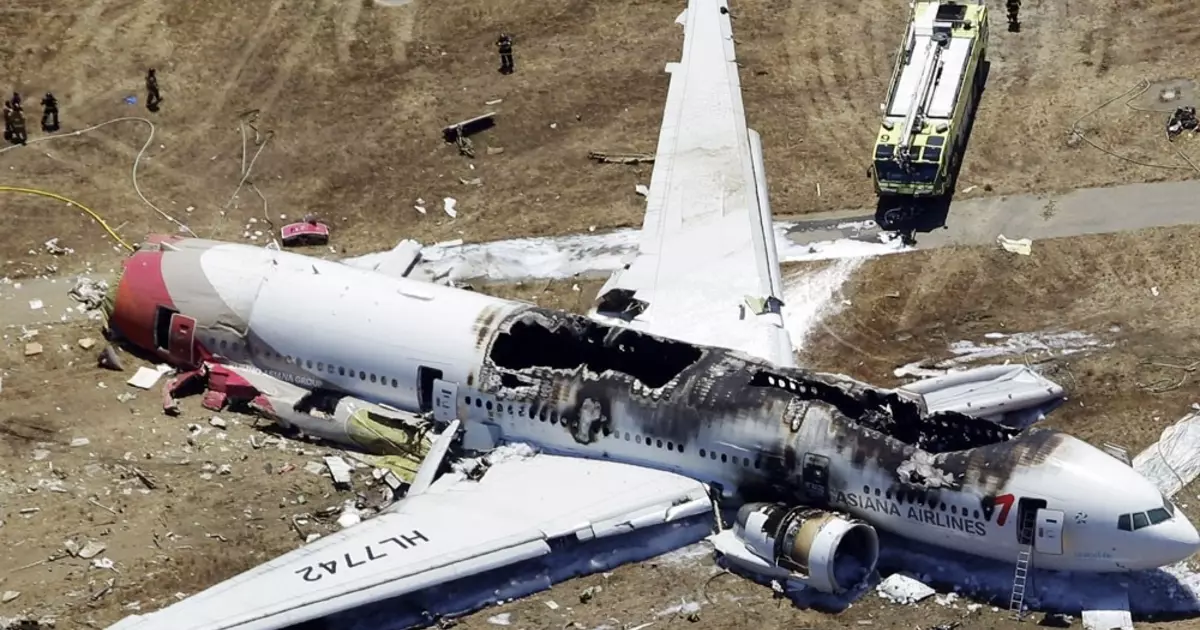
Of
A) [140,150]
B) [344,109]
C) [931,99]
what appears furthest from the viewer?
[344,109]

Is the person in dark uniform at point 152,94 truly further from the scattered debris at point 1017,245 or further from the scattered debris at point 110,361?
the scattered debris at point 1017,245

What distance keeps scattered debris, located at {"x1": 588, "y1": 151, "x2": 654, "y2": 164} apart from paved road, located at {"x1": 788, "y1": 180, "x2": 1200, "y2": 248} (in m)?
5.51

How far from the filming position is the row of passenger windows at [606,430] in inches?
1590

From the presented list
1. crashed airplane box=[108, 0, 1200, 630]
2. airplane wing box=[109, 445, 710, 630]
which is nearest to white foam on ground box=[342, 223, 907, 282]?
crashed airplane box=[108, 0, 1200, 630]

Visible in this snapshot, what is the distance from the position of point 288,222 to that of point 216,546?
14.4 metres

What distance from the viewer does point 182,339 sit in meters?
45.4

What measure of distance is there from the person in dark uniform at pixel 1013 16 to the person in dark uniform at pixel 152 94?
28.5 m

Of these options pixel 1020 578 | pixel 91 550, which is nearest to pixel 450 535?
pixel 91 550

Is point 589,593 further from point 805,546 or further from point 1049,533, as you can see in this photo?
point 1049,533

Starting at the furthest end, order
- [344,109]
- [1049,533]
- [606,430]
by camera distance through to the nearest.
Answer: [344,109] < [606,430] < [1049,533]

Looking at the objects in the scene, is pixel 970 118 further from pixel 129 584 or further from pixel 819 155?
pixel 129 584

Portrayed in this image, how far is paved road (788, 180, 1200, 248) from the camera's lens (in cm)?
5091

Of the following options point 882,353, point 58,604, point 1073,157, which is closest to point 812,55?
point 1073,157

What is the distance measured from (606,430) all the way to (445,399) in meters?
4.19
